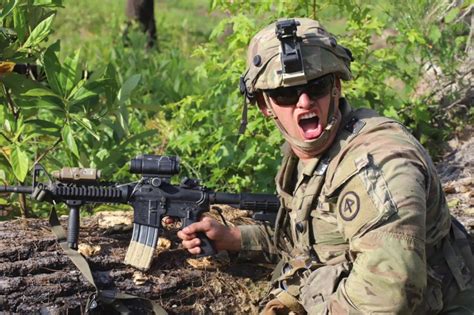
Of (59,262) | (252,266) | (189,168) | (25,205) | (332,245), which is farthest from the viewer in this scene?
(189,168)

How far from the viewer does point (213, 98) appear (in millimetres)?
6297

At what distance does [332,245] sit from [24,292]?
A: 4.57ft

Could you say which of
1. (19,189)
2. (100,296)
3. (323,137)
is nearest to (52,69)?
(19,189)

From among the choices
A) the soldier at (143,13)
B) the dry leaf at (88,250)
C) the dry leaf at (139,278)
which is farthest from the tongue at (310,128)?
the soldier at (143,13)

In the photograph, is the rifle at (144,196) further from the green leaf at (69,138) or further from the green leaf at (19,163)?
the green leaf at (69,138)

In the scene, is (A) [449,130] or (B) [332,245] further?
(A) [449,130]

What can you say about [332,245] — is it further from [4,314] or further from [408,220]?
[4,314]

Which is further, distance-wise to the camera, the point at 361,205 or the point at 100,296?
the point at 100,296

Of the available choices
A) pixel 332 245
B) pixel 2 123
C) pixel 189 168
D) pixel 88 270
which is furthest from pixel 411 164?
pixel 189 168

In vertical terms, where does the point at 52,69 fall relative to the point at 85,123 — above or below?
above

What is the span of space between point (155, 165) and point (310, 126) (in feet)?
2.79

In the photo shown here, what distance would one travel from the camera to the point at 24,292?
10.9 feet

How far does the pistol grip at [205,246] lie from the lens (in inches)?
141

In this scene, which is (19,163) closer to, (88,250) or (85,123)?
(85,123)
